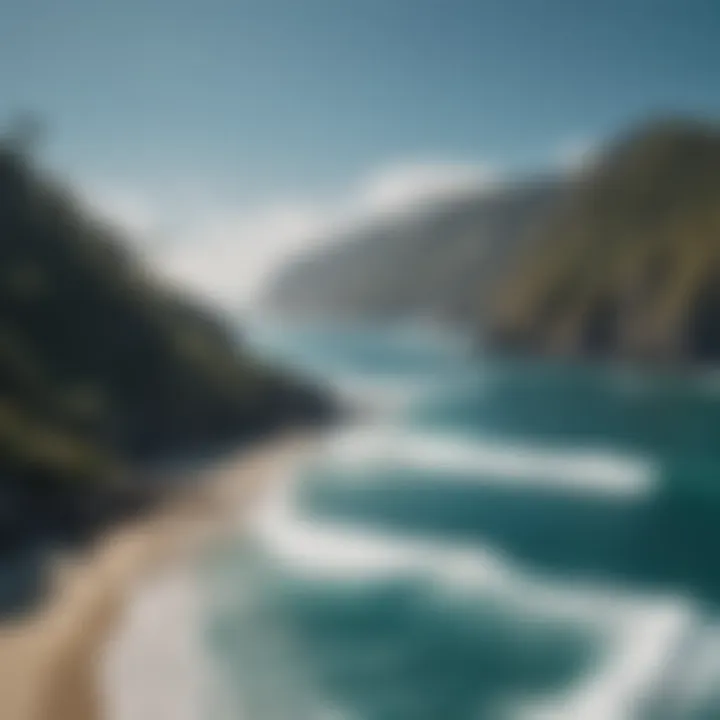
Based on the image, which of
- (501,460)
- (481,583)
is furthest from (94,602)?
(501,460)

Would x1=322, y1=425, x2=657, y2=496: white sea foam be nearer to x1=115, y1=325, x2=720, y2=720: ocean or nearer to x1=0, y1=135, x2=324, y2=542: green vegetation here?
x1=115, y1=325, x2=720, y2=720: ocean

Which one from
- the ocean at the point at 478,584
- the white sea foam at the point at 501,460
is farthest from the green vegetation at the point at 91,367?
the white sea foam at the point at 501,460

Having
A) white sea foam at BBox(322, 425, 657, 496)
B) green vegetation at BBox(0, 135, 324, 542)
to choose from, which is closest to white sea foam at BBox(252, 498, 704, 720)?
green vegetation at BBox(0, 135, 324, 542)

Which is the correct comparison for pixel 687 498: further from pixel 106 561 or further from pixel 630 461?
pixel 106 561

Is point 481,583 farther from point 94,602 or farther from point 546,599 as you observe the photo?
point 94,602

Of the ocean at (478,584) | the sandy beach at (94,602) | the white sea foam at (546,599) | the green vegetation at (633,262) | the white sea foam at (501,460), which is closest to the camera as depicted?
the white sea foam at (546,599)

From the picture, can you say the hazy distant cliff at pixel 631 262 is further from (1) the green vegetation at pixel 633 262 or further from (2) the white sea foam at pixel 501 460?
(2) the white sea foam at pixel 501 460

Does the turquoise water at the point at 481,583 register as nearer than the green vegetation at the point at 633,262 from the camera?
Yes

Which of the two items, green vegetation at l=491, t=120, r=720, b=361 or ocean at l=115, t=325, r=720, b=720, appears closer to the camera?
ocean at l=115, t=325, r=720, b=720
